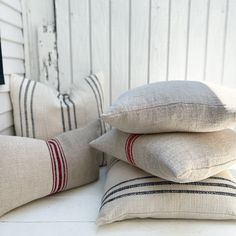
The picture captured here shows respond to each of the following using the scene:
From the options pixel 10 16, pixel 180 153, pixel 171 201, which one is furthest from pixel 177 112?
pixel 10 16

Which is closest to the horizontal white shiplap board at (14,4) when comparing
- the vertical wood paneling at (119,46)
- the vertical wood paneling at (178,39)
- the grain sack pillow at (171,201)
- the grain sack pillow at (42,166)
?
the vertical wood paneling at (119,46)

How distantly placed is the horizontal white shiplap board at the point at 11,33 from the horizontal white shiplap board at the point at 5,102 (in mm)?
199

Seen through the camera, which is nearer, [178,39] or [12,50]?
[12,50]

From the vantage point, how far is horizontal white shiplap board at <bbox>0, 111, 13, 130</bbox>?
91 cm

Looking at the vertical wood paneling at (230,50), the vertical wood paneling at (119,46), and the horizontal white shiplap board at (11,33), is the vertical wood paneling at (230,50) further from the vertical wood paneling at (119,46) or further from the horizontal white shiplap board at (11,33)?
the horizontal white shiplap board at (11,33)

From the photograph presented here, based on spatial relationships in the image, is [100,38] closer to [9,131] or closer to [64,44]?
[64,44]

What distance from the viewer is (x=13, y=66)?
1000 millimetres

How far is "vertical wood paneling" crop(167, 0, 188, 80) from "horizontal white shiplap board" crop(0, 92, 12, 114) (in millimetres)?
668

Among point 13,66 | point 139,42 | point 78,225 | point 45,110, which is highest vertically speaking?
point 139,42

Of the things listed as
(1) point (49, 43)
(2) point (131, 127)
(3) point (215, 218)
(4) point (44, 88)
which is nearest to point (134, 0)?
(1) point (49, 43)

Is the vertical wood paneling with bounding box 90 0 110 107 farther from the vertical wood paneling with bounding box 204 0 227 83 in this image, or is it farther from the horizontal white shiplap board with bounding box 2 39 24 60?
the vertical wood paneling with bounding box 204 0 227 83

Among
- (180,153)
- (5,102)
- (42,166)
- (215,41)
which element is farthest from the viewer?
(215,41)

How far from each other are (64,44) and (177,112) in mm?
670

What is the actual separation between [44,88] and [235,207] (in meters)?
0.76
